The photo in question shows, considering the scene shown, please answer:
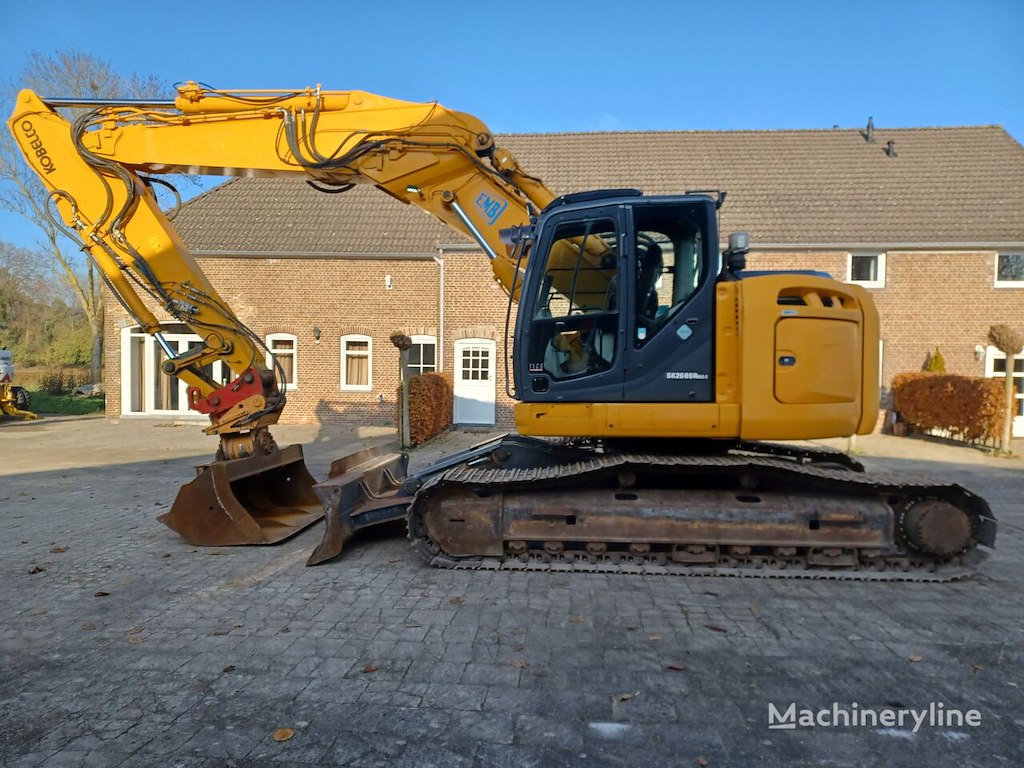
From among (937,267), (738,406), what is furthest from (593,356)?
(937,267)

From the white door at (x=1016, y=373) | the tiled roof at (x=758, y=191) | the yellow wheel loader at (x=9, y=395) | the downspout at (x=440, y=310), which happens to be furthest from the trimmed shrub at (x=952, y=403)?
the yellow wheel loader at (x=9, y=395)

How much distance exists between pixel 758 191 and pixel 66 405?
23.2 m

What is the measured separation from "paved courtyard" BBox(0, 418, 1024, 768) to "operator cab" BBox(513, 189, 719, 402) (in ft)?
4.54

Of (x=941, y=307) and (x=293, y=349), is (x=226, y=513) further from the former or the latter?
(x=941, y=307)

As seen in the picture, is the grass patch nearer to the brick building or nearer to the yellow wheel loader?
the yellow wheel loader

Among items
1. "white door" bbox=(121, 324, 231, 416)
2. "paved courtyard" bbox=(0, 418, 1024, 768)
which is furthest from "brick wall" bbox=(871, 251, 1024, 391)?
"white door" bbox=(121, 324, 231, 416)

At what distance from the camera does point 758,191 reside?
57.3ft

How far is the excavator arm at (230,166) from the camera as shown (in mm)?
5535

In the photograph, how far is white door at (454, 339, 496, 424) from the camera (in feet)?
52.7

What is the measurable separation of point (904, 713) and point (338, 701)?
2.52m

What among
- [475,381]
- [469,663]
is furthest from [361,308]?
[469,663]

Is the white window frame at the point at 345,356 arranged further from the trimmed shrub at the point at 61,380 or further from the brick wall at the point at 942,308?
the trimmed shrub at the point at 61,380

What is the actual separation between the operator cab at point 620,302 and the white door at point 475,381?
36.9 feet

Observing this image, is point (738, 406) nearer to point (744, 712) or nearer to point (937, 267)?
point (744, 712)
